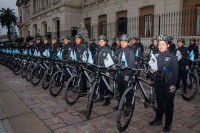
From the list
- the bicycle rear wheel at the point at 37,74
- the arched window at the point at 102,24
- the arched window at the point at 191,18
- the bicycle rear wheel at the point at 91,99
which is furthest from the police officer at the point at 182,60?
the arched window at the point at 102,24

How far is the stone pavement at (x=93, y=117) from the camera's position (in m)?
4.62

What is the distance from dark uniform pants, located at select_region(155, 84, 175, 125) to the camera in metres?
4.29

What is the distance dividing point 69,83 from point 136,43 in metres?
6.13

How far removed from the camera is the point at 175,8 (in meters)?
14.0

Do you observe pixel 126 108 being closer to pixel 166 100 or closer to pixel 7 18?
pixel 166 100

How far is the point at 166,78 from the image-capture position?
428 cm

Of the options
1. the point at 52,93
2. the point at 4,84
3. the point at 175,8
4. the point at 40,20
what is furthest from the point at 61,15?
the point at 52,93

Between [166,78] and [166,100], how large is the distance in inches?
17.5

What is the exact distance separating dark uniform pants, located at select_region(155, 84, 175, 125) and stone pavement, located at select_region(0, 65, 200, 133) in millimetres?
372

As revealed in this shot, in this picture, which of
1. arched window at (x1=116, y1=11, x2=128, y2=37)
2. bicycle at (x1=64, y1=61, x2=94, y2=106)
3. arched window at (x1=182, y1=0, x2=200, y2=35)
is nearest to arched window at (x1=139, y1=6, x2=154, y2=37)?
arched window at (x1=116, y1=11, x2=128, y2=37)

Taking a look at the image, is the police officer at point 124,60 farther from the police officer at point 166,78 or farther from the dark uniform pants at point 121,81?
the police officer at point 166,78

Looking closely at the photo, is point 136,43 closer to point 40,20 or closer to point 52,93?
point 52,93

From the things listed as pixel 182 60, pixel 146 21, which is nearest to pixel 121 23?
pixel 146 21

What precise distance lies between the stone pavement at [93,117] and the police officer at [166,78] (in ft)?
1.62
